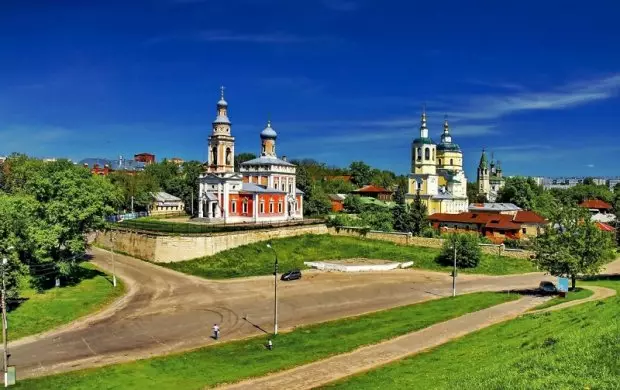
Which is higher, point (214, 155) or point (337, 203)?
point (214, 155)

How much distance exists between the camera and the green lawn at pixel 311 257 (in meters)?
56.6

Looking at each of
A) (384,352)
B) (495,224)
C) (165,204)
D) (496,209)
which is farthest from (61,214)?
(496,209)

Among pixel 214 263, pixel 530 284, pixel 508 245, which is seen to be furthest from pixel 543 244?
pixel 214 263

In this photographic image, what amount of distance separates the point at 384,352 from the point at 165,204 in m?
82.8

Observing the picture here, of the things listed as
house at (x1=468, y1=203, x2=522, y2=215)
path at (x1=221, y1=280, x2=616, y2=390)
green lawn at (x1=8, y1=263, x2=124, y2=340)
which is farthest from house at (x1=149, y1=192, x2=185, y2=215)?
path at (x1=221, y1=280, x2=616, y2=390)

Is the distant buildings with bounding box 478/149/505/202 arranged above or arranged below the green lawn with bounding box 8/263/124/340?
above

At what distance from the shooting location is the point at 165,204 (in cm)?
10488

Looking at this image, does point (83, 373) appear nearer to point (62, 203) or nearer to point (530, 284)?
point (62, 203)

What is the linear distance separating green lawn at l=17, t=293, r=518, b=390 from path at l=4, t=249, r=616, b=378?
1.89m

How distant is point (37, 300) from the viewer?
40.8 meters

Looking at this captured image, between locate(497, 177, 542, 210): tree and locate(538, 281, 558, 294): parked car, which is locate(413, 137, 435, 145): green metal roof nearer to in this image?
locate(497, 177, 542, 210): tree

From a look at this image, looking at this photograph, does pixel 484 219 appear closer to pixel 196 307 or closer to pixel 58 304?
pixel 196 307

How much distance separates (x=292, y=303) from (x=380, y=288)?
986 cm

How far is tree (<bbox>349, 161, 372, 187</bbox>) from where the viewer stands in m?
165
